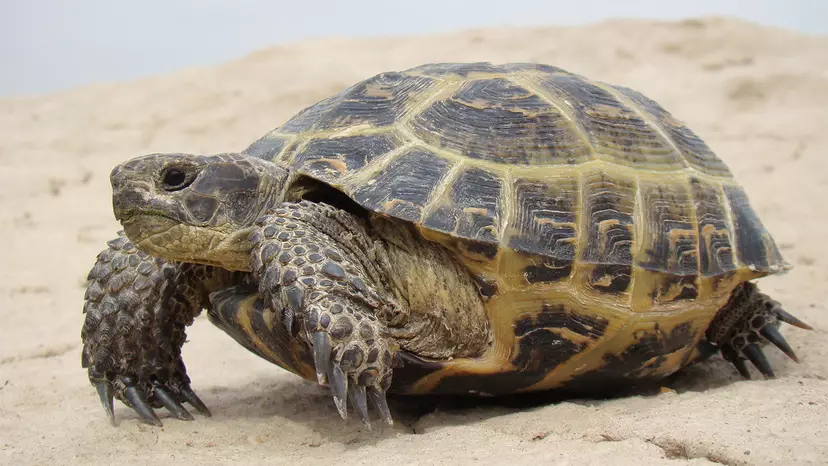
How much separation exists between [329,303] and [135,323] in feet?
3.65

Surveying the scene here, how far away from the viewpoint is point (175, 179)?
105 inches

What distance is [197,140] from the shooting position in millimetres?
9625

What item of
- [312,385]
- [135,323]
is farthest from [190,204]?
[312,385]

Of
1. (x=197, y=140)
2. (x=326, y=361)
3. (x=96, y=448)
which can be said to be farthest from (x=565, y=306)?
(x=197, y=140)

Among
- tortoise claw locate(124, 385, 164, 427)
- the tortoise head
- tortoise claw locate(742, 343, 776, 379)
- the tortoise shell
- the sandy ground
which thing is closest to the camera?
the sandy ground

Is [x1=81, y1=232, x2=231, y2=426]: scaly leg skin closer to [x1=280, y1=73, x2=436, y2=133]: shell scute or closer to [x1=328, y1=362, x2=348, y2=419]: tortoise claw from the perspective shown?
[x1=280, y1=73, x2=436, y2=133]: shell scute

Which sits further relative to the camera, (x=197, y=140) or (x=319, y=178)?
(x=197, y=140)

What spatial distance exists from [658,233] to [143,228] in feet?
6.52

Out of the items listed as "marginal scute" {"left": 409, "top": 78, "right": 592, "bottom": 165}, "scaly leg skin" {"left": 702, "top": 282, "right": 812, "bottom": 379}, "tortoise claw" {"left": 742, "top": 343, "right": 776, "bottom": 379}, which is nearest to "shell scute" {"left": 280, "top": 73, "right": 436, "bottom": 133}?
"marginal scute" {"left": 409, "top": 78, "right": 592, "bottom": 165}

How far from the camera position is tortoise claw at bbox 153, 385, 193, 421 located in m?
Result: 3.00

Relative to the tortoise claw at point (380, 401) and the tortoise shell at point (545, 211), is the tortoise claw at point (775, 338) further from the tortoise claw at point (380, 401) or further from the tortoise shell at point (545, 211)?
the tortoise claw at point (380, 401)

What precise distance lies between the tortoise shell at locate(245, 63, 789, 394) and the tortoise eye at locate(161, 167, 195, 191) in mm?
450

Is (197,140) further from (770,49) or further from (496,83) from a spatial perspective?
Answer: (770,49)

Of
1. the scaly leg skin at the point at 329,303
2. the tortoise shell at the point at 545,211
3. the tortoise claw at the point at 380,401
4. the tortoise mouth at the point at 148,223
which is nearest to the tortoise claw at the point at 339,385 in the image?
the scaly leg skin at the point at 329,303
